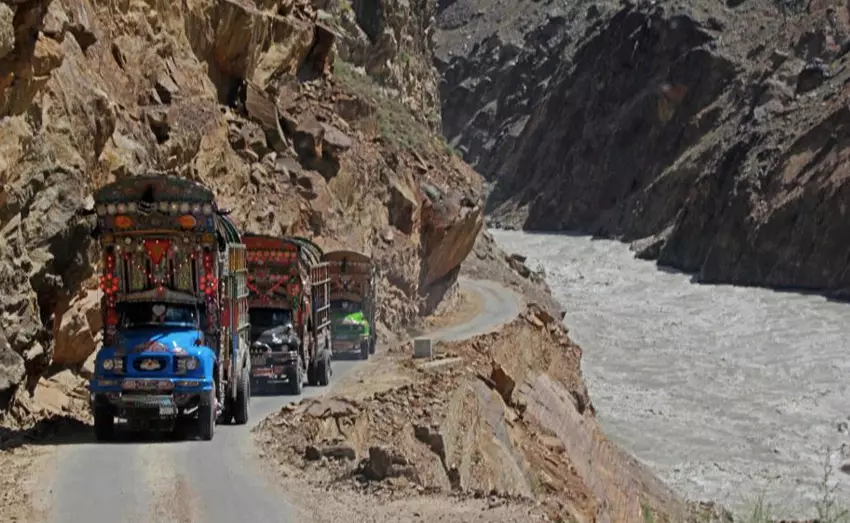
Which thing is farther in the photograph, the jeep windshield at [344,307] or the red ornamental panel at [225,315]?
the jeep windshield at [344,307]

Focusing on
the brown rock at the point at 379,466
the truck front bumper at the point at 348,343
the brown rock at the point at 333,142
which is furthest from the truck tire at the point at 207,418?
the brown rock at the point at 333,142

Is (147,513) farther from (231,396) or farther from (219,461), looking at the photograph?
(231,396)

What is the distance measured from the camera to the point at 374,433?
2080cm

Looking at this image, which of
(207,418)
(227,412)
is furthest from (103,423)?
(227,412)

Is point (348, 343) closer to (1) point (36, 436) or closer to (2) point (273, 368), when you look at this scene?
(2) point (273, 368)

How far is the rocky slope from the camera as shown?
93000mm

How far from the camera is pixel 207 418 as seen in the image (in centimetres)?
1817

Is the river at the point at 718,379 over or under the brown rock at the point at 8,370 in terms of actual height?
under

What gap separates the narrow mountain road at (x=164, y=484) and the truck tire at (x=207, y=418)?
146mm

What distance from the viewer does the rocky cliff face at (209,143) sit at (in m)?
19.7

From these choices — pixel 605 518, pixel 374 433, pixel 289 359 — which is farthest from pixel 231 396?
pixel 605 518

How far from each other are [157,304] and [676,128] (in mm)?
113687

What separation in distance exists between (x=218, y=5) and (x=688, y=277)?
→ 66932 mm

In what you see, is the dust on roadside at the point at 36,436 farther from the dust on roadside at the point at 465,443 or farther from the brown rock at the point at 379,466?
the brown rock at the point at 379,466
